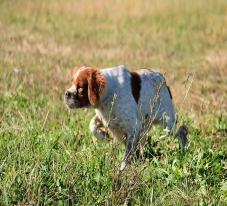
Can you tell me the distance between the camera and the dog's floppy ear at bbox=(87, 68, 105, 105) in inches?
236

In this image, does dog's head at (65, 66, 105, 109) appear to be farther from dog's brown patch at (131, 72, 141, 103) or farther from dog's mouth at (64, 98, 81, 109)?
dog's brown patch at (131, 72, 141, 103)

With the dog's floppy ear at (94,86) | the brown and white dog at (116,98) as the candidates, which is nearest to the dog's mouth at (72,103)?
the brown and white dog at (116,98)

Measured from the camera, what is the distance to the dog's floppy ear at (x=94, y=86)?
600cm

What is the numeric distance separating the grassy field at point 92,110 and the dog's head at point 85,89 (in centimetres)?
42

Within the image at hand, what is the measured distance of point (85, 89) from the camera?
6055 millimetres

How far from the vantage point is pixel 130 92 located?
6312mm

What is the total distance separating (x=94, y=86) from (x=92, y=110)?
6.43ft

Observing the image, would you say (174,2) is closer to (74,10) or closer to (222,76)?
(74,10)

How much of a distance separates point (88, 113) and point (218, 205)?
323 cm

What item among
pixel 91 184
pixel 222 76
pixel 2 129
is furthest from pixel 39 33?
pixel 91 184

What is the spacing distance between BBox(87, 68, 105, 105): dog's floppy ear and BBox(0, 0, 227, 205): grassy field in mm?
507

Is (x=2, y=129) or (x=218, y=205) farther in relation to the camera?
(x=2, y=129)

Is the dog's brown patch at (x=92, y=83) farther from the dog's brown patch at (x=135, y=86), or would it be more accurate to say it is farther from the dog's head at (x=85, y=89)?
the dog's brown patch at (x=135, y=86)

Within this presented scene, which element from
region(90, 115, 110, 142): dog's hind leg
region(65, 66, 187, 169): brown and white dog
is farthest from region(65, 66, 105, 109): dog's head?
region(90, 115, 110, 142): dog's hind leg
